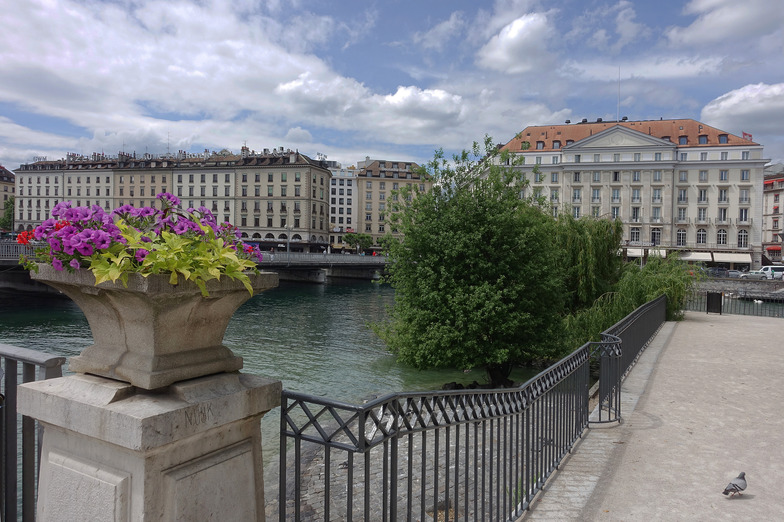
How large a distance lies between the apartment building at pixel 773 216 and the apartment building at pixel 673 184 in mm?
26386

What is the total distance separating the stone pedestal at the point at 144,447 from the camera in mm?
2172

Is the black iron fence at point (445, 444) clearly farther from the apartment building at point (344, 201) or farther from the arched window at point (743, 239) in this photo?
the apartment building at point (344, 201)

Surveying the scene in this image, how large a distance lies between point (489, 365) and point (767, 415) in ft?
25.9

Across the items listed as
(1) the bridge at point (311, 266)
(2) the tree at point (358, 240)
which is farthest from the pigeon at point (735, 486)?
(2) the tree at point (358, 240)

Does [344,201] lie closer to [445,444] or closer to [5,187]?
[5,187]

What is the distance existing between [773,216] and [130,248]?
11810cm

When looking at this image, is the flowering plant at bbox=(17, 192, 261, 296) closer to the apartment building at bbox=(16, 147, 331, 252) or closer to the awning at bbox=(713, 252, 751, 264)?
the awning at bbox=(713, 252, 751, 264)

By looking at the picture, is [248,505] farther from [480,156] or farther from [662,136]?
[662,136]

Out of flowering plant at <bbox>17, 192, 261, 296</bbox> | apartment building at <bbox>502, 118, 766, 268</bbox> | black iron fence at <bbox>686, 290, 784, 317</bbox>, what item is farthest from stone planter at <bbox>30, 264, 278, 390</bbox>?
apartment building at <bbox>502, 118, 766, 268</bbox>

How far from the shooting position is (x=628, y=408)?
8938 mm

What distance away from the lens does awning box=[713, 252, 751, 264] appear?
7156 centimetres

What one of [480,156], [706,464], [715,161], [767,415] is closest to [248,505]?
[706,464]

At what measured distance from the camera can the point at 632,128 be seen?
78.5m

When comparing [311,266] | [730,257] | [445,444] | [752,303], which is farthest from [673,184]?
[445,444]
